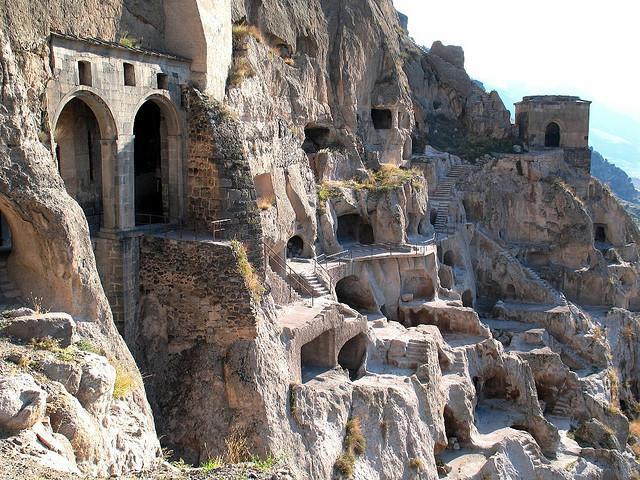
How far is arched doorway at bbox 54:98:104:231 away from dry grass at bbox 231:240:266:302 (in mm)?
3207

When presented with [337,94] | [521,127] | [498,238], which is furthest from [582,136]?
[337,94]

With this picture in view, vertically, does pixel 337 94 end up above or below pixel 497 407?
above

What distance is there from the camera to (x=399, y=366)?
74.6 feet

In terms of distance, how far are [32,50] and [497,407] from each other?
2017cm

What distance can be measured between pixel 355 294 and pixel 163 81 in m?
13.6

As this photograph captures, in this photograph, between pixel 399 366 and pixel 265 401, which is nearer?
pixel 265 401

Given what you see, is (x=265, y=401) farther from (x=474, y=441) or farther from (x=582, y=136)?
(x=582, y=136)

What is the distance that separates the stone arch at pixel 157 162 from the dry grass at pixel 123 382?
17.3 ft

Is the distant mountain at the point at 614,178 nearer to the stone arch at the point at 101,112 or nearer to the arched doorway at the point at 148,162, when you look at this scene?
the arched doorway at the point at 148,162

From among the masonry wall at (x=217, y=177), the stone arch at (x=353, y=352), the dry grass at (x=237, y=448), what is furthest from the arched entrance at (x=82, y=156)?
the stone arch at (x=353, y=352)

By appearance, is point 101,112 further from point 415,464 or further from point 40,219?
point 415,464

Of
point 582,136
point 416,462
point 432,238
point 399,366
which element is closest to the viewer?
point 416,462

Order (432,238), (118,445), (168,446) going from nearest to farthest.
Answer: (118,445) < (168,446) < (432,238)

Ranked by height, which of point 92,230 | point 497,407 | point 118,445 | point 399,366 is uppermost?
point 92,230
